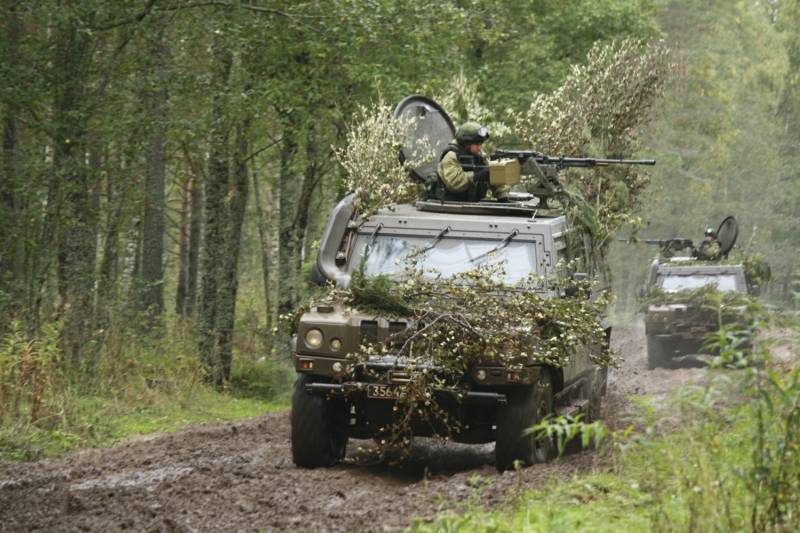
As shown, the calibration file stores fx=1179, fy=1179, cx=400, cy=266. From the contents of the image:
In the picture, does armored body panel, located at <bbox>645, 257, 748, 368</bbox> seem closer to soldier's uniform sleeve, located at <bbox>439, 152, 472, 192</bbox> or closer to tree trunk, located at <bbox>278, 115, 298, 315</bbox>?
tree trunk, located at <bbox>278, 115, 298, 315</bbox>

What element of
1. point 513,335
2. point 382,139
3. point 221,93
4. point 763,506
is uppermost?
point 221,93

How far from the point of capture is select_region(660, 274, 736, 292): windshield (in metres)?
20.2

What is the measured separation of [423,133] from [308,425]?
4.82 metres

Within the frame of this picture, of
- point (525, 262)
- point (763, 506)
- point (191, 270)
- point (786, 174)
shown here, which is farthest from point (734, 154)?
point (763, 506)

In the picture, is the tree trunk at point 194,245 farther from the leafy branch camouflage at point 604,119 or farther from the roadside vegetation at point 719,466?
the roadside vegetation at point 719,466

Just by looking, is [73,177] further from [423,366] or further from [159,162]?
[423,366]

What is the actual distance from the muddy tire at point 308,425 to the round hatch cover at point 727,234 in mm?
14813

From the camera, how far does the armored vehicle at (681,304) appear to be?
1967 centimetres

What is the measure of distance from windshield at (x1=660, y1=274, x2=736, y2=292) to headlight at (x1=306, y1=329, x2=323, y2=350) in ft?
39.2

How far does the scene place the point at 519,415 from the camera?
9.23 metres

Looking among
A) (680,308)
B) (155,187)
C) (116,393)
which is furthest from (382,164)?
(680,308)

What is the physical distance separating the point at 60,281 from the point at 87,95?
7.40 feet

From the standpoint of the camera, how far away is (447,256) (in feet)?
33.9

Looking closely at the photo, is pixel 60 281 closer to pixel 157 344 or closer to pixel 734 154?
pixel 157 344
